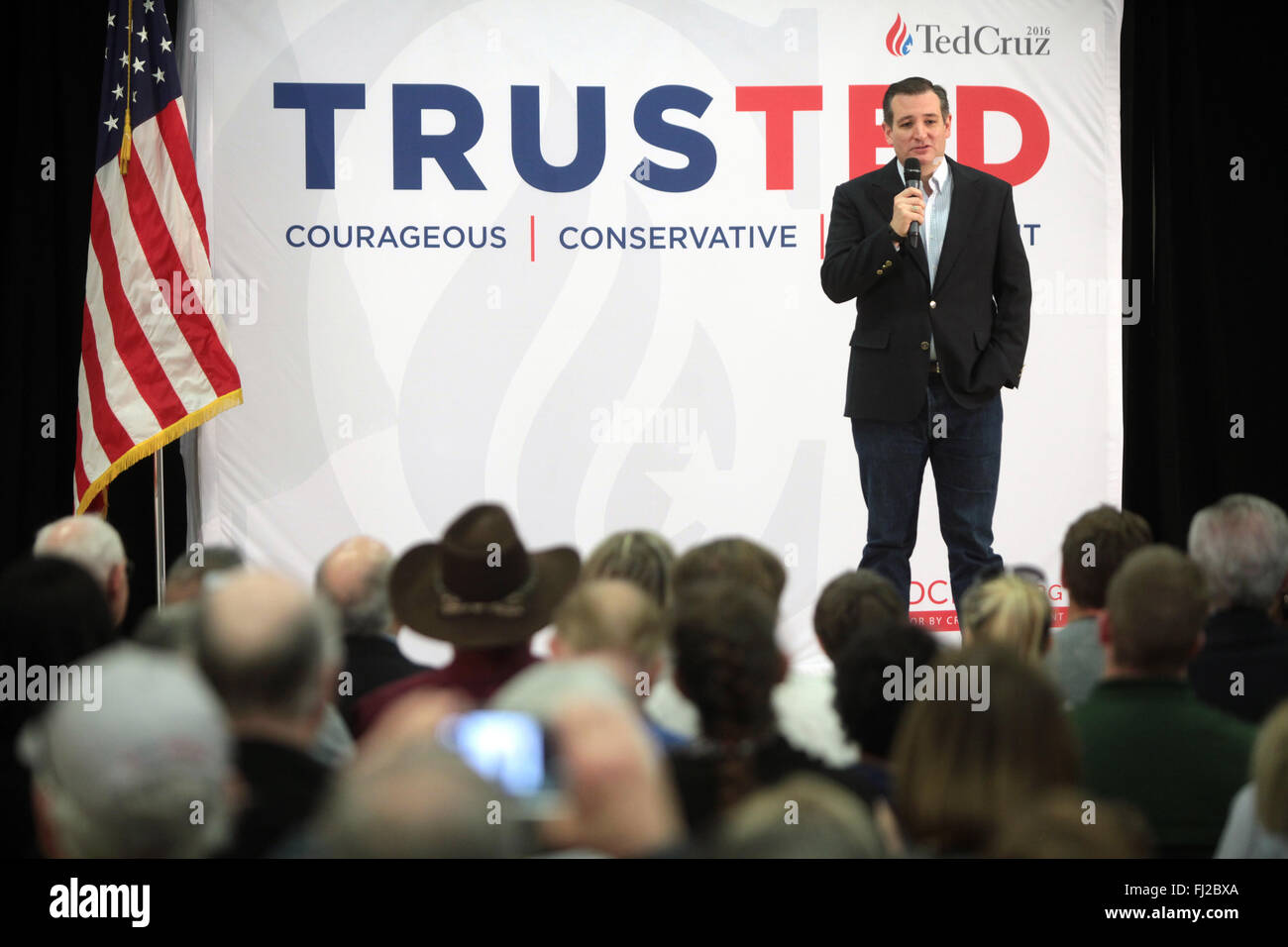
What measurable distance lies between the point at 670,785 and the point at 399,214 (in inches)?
169

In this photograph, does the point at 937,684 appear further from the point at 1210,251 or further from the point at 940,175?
the point at 1210,251

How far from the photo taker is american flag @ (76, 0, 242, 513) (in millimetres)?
5375

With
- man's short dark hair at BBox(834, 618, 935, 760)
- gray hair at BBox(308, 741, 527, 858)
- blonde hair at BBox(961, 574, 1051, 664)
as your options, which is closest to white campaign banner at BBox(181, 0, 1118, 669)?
blonde hair at BBox(961, 574, 1051, 664)

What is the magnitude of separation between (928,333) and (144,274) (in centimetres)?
280

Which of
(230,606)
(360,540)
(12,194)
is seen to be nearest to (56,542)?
(360,540)

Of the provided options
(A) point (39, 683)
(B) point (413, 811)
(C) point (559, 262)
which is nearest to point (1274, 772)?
(B) point (413, 811)

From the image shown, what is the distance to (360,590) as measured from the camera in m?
3.27

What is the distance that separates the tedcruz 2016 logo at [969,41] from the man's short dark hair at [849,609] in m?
3.51

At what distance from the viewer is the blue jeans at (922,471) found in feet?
14.8

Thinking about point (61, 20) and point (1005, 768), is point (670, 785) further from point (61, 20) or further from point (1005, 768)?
point (61, 20)

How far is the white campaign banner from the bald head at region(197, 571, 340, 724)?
12.8ft

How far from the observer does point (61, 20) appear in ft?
18.7
